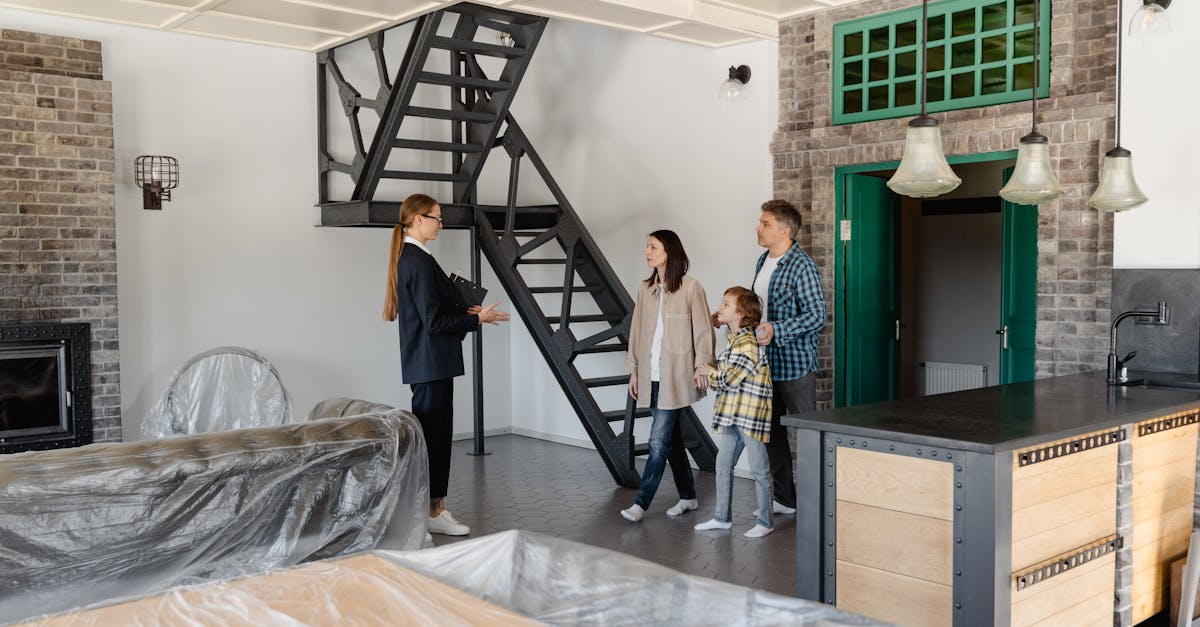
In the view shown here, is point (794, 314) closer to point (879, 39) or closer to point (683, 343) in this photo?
point (683, 343)

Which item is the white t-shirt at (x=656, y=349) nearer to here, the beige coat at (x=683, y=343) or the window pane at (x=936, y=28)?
the beige coat at (x=683, y=343)

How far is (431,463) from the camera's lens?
224 inches

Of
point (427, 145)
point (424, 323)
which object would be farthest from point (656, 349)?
point (427, 145)

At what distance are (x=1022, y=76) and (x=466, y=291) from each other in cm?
338

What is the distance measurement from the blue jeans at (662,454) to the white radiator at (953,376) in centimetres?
362

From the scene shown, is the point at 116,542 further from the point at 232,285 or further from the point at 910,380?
the point at 910,380

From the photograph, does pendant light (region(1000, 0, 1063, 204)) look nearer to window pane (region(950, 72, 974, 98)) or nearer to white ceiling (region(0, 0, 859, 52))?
window pane (region(950, 72, 974, 98))

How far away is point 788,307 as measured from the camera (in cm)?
591

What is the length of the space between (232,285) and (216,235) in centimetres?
38

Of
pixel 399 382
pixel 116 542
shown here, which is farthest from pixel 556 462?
pixel 116 542

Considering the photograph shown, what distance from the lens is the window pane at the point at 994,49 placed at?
20.2 feet

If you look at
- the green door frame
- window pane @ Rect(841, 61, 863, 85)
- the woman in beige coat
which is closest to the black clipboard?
the woman in beige coat

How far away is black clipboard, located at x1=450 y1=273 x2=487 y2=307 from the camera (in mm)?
6000

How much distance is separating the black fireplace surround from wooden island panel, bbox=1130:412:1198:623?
6004mm
